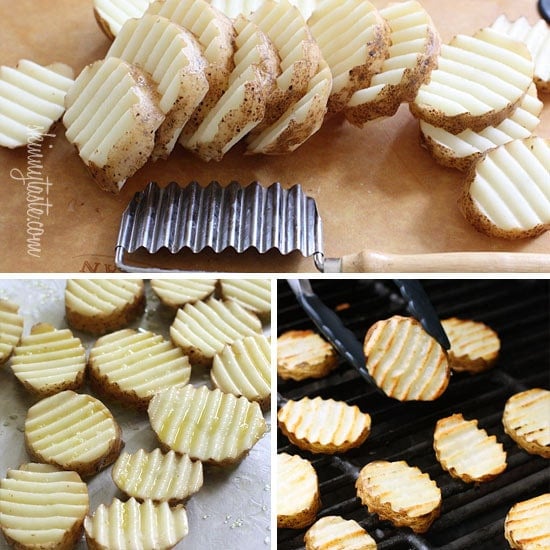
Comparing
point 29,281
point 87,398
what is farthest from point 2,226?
point 87,398

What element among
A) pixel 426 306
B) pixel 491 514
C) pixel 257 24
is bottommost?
pixel 491 514

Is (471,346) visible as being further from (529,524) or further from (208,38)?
(208,38)

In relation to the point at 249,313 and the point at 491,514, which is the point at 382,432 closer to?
the point at 491,514

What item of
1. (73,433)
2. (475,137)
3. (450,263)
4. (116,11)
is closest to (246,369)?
(73,433)

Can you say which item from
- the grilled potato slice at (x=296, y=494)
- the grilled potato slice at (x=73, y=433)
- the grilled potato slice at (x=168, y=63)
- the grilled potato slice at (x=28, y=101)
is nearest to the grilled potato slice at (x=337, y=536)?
the grilled potato slice at (x=296, y=494)

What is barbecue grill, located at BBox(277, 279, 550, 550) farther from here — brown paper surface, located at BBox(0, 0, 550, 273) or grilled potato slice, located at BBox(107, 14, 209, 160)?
grilled potato slice, located at BBox(107, 14, 209, 160)

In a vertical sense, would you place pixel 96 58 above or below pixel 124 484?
above

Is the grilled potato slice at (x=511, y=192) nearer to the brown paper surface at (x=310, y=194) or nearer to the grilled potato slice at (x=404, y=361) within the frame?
the brown paper surface at (x=310, y=194)
